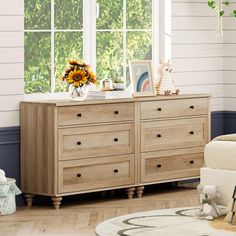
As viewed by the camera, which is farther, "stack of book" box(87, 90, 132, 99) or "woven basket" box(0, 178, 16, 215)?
"stack of book" box(87, 90, 132, 99)

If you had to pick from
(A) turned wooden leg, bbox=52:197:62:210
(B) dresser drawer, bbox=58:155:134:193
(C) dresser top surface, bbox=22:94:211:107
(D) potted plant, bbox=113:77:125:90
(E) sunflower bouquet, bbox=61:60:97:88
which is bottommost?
(A) turned wooden leg, bbox=52:197:62:210

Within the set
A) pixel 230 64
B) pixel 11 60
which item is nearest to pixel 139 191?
pixel 11 60

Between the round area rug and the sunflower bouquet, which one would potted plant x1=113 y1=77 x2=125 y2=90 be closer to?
the sunflower bouquet

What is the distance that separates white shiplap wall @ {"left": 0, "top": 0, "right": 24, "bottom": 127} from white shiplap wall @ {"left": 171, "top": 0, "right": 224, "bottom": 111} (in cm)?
163

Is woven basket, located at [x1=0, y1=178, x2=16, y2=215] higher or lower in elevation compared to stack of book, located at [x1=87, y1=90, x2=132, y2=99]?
lower

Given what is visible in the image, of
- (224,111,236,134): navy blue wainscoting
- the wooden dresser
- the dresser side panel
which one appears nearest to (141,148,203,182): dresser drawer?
the wooden dresser

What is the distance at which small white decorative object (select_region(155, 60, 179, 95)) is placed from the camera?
7.76m

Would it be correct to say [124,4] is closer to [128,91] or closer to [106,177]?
[128,91]

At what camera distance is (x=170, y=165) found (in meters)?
7.71

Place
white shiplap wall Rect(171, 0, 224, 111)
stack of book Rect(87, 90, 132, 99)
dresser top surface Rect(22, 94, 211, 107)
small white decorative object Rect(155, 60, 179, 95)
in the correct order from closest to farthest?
1. dresser top surface Rect(22, 94, 211, 107)
2. stack of book Rect(87, 90, 132, 99)
3. small white decorative object Rect(155, 60, 179, 95)
4. white shiplap wall Rect(171, 0, 224, 111)

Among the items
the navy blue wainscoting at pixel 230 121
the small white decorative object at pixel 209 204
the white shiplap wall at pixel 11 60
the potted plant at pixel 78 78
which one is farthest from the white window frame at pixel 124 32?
the small white decorative object at pixel 209 204

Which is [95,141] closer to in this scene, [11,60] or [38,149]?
[38,149]

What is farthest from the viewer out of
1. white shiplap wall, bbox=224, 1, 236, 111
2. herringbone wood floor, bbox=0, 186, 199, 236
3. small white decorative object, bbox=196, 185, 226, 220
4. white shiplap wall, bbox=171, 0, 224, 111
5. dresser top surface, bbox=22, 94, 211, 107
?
white shiplap wall, bbox=224, 1, 236, 111

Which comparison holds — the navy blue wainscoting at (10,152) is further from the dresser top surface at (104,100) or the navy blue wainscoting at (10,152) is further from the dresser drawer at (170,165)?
the dresser drawer at (170,165)
